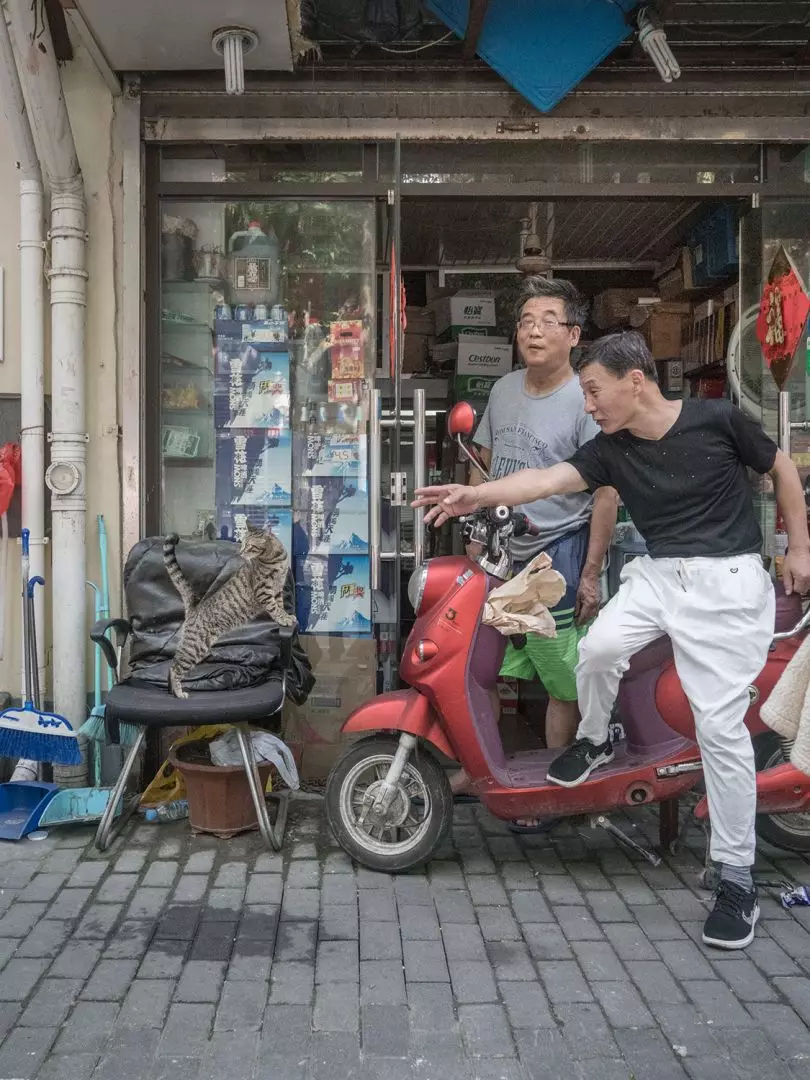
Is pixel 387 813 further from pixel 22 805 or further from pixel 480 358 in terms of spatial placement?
pixel 480 358

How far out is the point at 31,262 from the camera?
4.51 meters

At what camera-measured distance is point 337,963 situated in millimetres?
2965

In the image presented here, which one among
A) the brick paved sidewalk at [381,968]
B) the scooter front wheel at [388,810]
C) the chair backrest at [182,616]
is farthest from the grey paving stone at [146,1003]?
the chair backrest at [182,616]

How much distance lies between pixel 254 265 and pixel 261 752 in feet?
8.20

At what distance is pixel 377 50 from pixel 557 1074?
14.4 feet

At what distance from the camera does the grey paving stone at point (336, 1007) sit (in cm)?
262

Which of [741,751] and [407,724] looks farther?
[407,724]

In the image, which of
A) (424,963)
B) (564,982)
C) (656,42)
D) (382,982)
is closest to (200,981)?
(382,982)

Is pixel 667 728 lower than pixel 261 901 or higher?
higher

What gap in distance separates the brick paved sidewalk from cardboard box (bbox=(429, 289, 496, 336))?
4.22 m

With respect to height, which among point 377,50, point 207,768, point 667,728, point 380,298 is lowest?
point 207,768

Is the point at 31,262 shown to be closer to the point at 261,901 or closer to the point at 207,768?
the point at 207,768

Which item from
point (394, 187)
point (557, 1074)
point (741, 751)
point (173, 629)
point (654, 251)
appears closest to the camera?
point (557, 1074)

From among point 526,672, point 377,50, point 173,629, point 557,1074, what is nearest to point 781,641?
point 526,672
